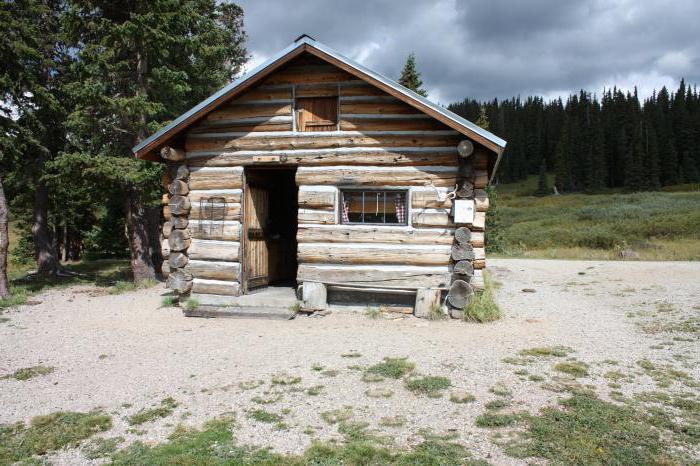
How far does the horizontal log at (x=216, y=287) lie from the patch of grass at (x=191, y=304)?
30 cm

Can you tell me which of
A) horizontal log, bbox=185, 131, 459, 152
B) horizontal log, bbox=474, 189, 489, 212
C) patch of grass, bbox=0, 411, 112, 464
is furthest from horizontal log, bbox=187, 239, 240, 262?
patch of grass, bbox=0, 411, 112, 464

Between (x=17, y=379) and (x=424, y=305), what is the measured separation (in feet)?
23.9

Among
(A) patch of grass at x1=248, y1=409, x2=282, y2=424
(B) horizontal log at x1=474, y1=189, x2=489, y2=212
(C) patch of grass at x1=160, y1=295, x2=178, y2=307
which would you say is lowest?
(A) patch of grass at x1=248, y1=409, x2=282, y2=424

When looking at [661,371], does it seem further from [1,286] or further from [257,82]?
[1,286]

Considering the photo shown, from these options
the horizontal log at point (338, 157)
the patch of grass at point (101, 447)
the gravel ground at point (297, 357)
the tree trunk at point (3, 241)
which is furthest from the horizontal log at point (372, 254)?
the tree trunk at point (3, 241)

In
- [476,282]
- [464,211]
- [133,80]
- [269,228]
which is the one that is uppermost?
[133,80]

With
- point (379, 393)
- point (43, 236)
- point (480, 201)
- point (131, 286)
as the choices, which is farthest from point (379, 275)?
point (43, 236)

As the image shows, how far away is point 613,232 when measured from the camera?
3422cm

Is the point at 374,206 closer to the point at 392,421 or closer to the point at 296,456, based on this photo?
the point at 392,421

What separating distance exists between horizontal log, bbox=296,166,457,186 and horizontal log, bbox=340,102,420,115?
1.26 meters

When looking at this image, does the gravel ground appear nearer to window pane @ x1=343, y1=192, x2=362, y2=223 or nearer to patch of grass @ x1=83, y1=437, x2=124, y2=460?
patch of grass @ x1=83, y1=437, x2=124, y2=460

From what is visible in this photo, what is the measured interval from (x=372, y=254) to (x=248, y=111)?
4.39 metres

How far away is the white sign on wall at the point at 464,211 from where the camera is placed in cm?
988

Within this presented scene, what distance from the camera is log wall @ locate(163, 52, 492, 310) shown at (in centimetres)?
1017
